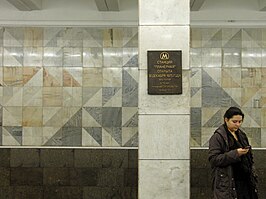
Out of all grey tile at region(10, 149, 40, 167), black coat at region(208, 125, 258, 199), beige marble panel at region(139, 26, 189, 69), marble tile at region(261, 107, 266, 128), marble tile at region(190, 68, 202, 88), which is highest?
beige marble panel at region(139, 26, 189, 69)

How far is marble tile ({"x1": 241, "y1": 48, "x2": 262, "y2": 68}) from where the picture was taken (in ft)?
23.0

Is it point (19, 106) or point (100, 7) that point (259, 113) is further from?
point (19, 106)

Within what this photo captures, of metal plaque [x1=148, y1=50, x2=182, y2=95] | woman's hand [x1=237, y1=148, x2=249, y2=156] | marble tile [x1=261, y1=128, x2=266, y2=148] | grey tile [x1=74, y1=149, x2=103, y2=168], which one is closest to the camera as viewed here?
woman's hand [x1=237, y1=148, x2=249, y2=156]

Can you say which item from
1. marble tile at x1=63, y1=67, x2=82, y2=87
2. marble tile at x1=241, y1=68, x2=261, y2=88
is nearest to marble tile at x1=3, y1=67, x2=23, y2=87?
marble tile at x1=63, y1=67, x2=82, y2=87

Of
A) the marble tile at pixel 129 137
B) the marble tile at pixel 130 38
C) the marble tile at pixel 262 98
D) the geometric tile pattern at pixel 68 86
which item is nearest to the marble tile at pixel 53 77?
the geometric tile pattern at pixel 68 86

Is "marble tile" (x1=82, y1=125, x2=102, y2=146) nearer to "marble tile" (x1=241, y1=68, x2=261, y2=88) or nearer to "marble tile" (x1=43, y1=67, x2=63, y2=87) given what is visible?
"marble tile" (x1=43, y1=67, x2=63, y2=87)

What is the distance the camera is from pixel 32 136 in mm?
7039

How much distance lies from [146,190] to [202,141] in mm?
2936

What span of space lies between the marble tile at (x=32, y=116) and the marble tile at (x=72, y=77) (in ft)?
2.28

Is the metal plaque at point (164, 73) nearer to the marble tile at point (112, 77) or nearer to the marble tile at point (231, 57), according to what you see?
the marble tile at point (112, 77)

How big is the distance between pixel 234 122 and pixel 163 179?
0.99 meters

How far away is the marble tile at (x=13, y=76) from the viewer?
707 centimetres

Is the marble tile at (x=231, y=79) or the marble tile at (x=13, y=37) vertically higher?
the marble tile at (x=13, y=37)

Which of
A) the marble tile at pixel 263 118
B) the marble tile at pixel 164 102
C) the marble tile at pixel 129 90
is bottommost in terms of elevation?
the marble tile at pixel 263 118
